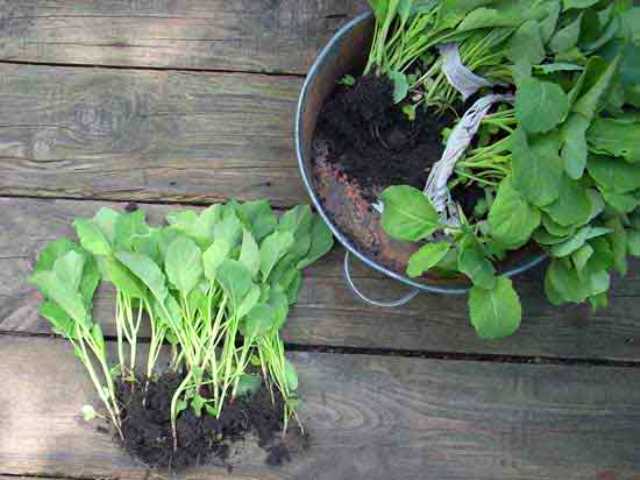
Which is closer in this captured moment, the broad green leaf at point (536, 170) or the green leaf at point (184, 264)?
the broad green leaf at point (536, 170)

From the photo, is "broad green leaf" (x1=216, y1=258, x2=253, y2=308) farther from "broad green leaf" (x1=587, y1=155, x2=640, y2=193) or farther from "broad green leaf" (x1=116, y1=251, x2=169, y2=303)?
"broad green leaf" (x1=587, y1=155, x2=640, y2=193)

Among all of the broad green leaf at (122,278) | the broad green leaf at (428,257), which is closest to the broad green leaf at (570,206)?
the broad green leaf at (428,257)

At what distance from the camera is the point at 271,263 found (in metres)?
0.97

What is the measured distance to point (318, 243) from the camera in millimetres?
1014

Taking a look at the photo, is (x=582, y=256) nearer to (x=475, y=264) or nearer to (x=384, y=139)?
(x=475, y=264)

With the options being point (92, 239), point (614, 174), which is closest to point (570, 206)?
point (614, 174)

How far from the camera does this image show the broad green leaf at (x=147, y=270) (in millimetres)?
931

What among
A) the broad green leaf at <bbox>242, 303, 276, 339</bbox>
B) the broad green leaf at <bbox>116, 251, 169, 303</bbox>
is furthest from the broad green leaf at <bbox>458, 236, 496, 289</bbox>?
the broad green leaf at <bbox>116, 251, 169, 303</bbox>

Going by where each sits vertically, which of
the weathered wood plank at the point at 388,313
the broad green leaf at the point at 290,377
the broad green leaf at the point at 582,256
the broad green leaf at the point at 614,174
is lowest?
the broad green leaf at the point at 290,377

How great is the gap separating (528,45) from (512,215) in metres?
0.17

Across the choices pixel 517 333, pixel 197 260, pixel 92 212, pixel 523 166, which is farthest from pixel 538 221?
pixel 92 212

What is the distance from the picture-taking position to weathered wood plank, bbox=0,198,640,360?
104 cm

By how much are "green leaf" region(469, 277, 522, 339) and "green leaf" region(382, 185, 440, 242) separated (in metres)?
0.09

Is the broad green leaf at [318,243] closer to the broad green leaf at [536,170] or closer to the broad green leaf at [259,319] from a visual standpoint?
the broad green leaf at [259,319]
